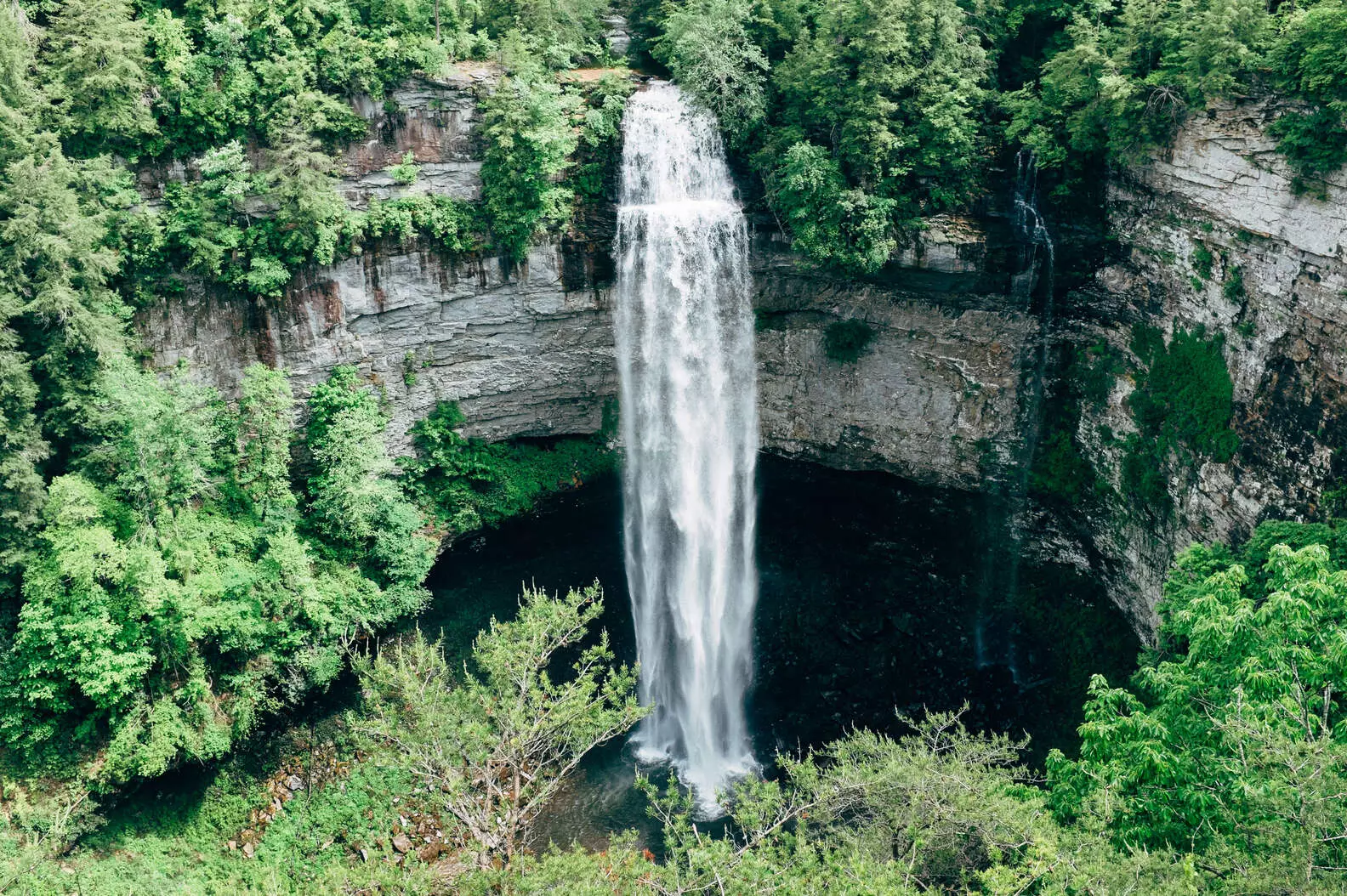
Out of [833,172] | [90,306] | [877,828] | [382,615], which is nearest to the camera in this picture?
[877,828]

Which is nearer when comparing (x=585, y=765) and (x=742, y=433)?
(x=585, y=765)

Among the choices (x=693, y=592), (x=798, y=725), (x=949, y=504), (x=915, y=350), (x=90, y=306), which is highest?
(x=90, y=306)

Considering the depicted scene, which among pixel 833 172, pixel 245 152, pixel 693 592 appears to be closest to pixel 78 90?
pixel 245 152

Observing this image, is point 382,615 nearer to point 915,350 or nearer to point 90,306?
point 90,306

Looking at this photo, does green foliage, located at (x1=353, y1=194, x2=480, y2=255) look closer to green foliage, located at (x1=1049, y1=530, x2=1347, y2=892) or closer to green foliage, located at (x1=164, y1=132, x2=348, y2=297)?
green foliage, located at (x1=164, y1=132, x2=348, y2=297)

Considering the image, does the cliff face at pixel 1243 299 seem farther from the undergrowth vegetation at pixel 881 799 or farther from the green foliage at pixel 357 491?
the green foliage at pixel 357 491

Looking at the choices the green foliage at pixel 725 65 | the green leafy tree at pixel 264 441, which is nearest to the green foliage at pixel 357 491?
the green leafy tree at pixel 264 441
